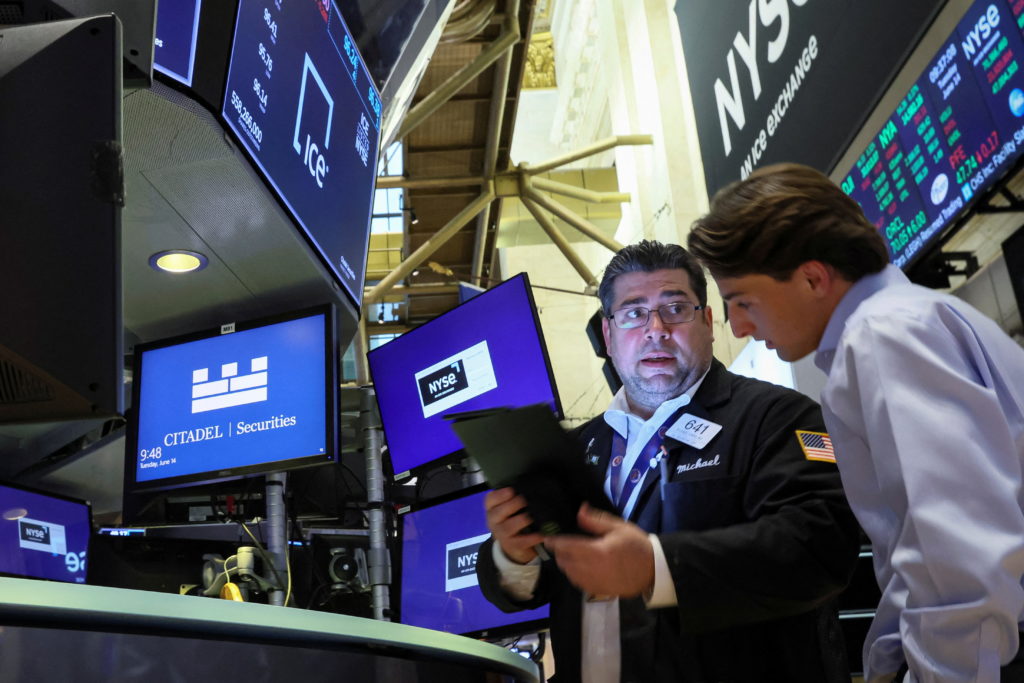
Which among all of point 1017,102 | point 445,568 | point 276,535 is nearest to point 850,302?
point 445,568

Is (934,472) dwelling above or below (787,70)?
below

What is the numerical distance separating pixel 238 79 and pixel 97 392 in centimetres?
162

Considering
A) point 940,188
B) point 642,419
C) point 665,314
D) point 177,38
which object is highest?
point 940,188

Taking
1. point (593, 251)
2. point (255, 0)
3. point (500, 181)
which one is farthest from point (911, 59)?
point (593, 251)

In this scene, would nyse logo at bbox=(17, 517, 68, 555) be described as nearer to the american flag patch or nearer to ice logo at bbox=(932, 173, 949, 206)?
the american flag patch

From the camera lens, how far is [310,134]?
3.09m

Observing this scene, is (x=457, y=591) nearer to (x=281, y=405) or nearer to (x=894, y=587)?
(x=281, y=405)

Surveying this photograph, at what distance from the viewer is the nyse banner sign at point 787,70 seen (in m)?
4.59

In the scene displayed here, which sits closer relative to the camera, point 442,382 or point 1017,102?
point 442,382

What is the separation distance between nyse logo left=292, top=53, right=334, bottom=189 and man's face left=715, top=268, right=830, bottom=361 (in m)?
1.81

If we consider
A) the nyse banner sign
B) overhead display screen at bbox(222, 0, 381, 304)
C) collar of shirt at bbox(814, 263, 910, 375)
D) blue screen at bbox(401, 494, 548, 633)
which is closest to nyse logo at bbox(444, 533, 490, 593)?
blue screen at bbox(401, 494, 548, 633)

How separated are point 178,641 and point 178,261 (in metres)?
2.60

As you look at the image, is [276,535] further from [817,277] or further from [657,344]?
[817,277]

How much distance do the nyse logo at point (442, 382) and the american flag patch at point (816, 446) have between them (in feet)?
4.11
